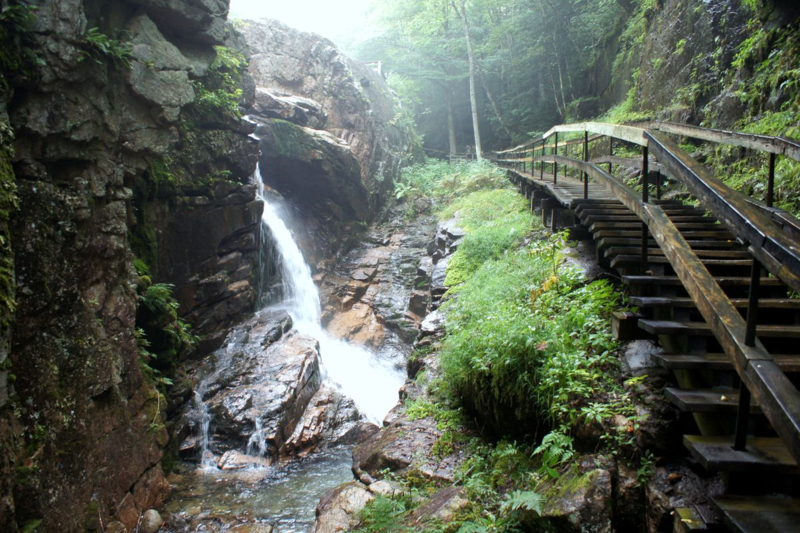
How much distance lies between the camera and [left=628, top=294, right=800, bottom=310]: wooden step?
3611 millimetres

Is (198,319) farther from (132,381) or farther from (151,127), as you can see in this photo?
(151,127)

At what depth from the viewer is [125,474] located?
272 inches

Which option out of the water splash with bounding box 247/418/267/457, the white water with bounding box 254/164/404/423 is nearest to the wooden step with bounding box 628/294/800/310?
the water splash with bounding box 247/418/267/457

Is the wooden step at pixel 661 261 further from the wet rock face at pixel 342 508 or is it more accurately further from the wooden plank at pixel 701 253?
the wet rock face at pixel 342 508

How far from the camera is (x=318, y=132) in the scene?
18.1 m

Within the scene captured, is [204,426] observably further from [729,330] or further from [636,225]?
[729,330]

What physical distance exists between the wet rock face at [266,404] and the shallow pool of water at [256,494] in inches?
16.7

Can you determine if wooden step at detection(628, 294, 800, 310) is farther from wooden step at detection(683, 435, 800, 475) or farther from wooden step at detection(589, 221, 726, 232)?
wooden step at detection(589, 221, 726, 232)

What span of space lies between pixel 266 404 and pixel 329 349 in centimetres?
389

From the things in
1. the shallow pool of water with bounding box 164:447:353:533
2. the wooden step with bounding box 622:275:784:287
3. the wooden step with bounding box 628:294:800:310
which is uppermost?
the wooden step with bounding box 622:275:784:287

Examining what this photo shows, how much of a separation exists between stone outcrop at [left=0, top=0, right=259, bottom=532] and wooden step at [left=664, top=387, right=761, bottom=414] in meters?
6.16

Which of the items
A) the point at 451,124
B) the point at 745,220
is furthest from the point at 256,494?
the point at 451,124

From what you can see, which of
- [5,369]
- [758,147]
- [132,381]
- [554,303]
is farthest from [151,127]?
[758,147]

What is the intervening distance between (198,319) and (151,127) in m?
4.85
